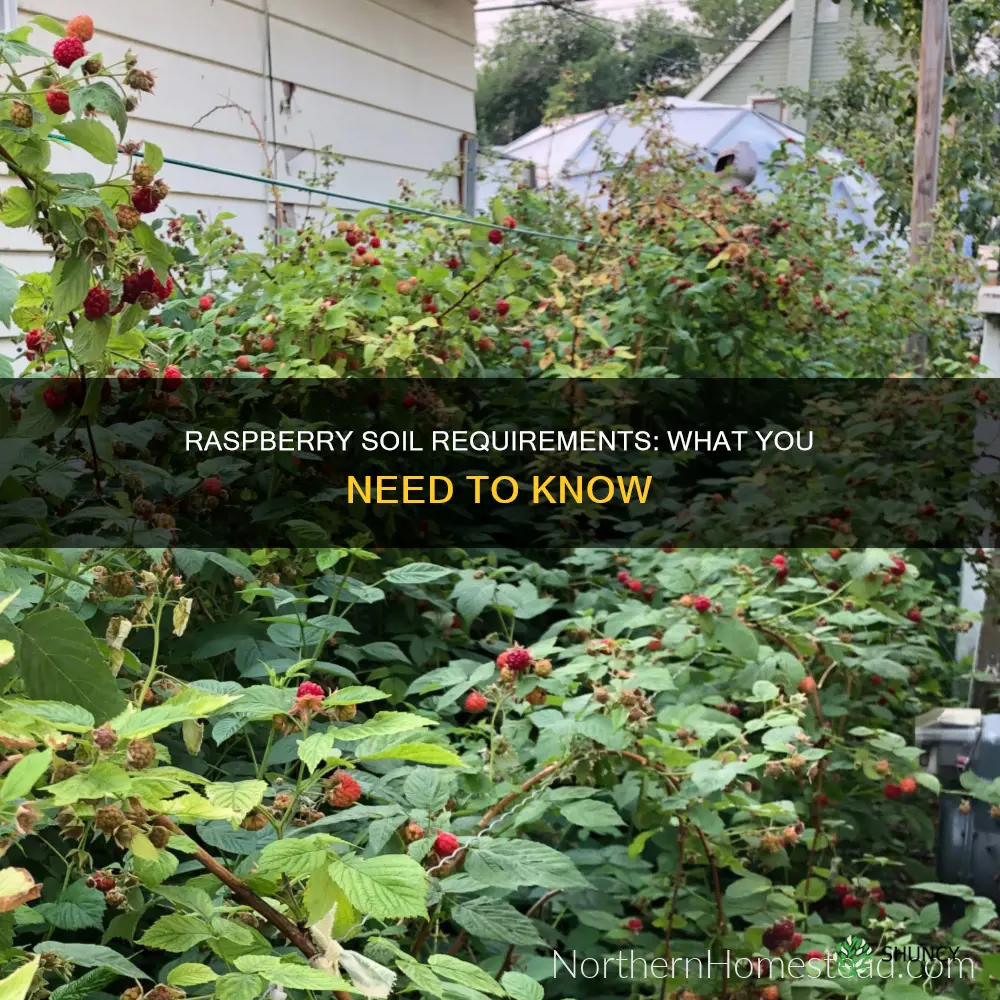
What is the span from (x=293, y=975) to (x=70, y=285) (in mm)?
549

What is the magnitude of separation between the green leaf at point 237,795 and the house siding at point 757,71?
16.5 metres

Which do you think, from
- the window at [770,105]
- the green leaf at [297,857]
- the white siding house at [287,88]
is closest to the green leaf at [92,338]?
the green leaf at [297,857]

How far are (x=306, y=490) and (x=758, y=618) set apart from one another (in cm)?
74

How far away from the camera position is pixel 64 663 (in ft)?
2.40

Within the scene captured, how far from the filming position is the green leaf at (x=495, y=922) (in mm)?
934

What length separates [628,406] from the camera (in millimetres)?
2814

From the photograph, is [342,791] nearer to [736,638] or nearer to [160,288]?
[160,288]

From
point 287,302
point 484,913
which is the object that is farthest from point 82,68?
point 287,302

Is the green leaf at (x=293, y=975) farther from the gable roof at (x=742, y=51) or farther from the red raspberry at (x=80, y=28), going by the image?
the gable roof at (x=742, y=51)

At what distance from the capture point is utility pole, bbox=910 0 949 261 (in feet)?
18.0

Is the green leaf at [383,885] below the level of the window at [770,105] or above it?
below

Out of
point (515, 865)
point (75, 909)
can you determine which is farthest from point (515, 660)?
point (75, 909)

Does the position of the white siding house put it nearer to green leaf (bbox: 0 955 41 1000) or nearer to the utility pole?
the utility pole

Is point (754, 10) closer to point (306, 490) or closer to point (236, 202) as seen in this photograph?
point (236, 202)
